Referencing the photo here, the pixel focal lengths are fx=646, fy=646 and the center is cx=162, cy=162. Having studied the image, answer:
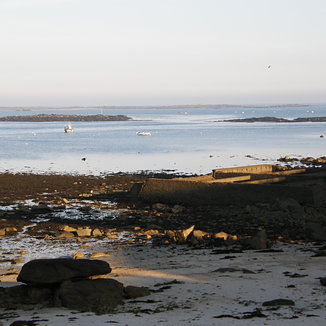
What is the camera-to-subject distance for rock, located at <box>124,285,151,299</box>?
570 inches

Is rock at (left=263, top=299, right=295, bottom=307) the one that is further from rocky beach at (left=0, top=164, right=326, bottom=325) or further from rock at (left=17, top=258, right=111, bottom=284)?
rock at (left=17, top=258, right=111, bottom=284)

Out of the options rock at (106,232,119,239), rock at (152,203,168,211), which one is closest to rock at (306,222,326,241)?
rock at (106,232,119,239)

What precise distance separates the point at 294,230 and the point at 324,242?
221 centimetres

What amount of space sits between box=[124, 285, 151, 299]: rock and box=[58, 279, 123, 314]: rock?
9.4 inches

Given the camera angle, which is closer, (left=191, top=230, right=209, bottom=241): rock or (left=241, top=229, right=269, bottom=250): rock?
(left=241, top=229, right=269, bottom=250): rock

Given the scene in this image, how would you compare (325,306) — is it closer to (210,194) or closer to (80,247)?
(80,247)

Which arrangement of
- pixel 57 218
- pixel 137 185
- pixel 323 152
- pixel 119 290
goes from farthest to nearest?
pixel 323 152, pixel 137 185, pixel 57 218, pixel 119 290

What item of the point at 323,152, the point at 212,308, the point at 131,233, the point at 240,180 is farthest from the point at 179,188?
the point at 323,152

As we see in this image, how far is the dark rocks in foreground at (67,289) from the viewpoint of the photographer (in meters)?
13.9

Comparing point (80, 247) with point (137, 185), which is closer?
point (80, 247)

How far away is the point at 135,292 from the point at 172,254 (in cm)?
555

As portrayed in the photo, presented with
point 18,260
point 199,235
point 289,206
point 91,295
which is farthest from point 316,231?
point 91,295

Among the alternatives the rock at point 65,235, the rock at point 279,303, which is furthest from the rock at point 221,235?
the rock at point 279,303

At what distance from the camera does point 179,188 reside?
30922 mm
